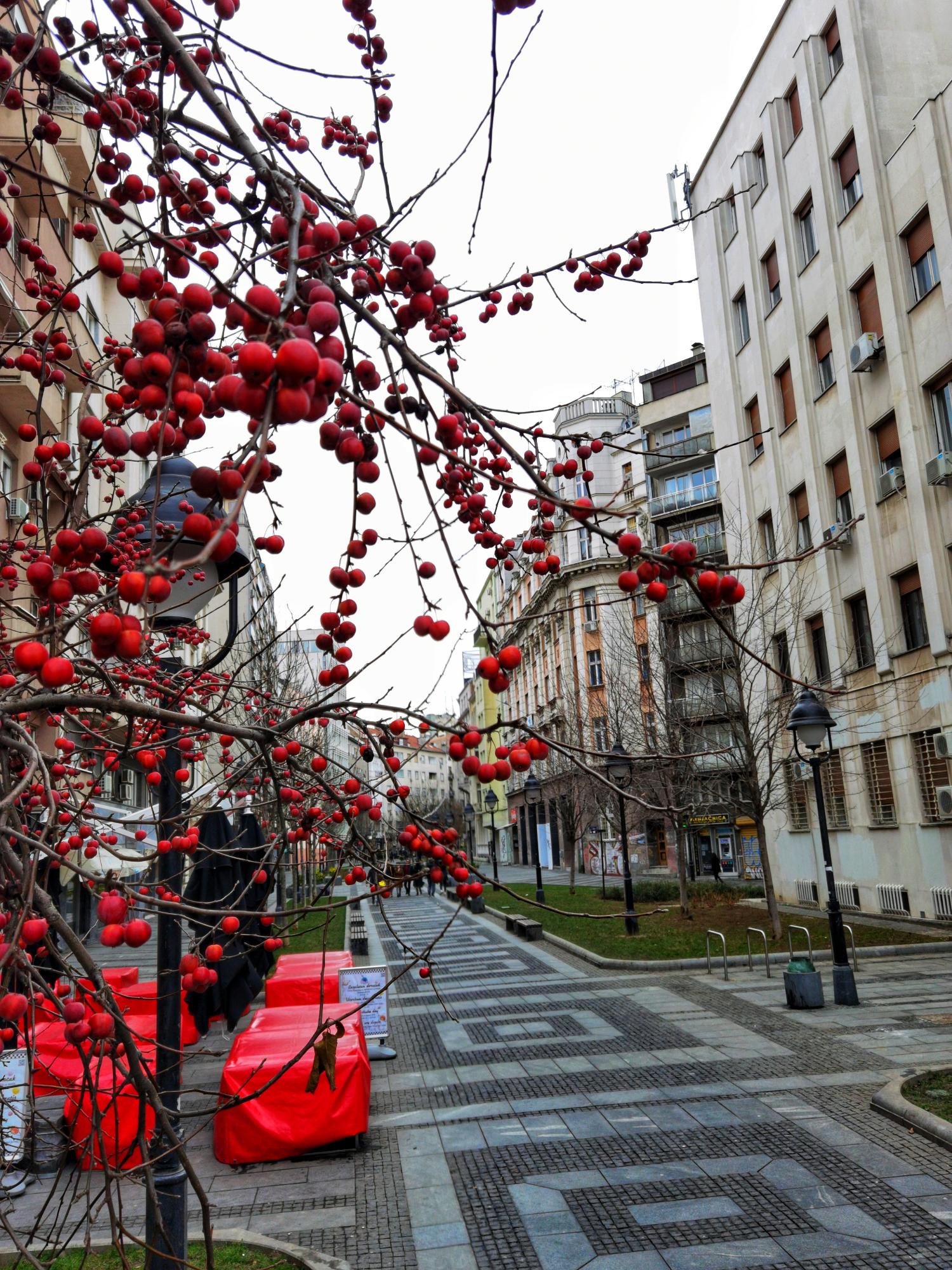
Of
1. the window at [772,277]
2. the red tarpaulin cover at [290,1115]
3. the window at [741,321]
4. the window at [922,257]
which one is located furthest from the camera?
the window at [741,321]

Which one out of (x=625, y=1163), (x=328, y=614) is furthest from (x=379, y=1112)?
(x=328, y=614)

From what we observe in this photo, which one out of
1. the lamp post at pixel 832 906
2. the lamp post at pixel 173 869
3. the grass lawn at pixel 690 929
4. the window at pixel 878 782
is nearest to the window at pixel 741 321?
the window at pixel 878 782

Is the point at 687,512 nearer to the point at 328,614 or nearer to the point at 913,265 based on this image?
the point at 913,265

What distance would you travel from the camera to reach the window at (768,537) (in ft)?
76.6

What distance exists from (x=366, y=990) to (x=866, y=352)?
54.5ft

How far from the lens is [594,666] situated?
50625 mm

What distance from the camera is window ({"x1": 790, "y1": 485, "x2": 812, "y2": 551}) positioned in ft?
77.1

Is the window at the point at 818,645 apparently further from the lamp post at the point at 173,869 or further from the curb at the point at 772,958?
the lamp post at the point at 173,869

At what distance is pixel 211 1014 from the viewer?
1063 centimetres

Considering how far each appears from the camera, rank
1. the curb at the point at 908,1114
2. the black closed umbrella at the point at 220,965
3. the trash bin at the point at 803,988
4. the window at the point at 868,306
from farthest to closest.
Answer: the window at the point at 868,306
the trash bin at the point at 803,988
the black closed umbrella at the point at 220,965
the curb at the point at 908,1114

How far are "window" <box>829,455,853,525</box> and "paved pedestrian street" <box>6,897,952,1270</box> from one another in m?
12.7

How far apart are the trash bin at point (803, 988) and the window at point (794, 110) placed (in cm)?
2095

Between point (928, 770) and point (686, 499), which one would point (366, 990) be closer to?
point (928, 770)

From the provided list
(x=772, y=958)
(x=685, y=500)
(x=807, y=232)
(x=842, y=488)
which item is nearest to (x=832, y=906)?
(x=772, y=958)
